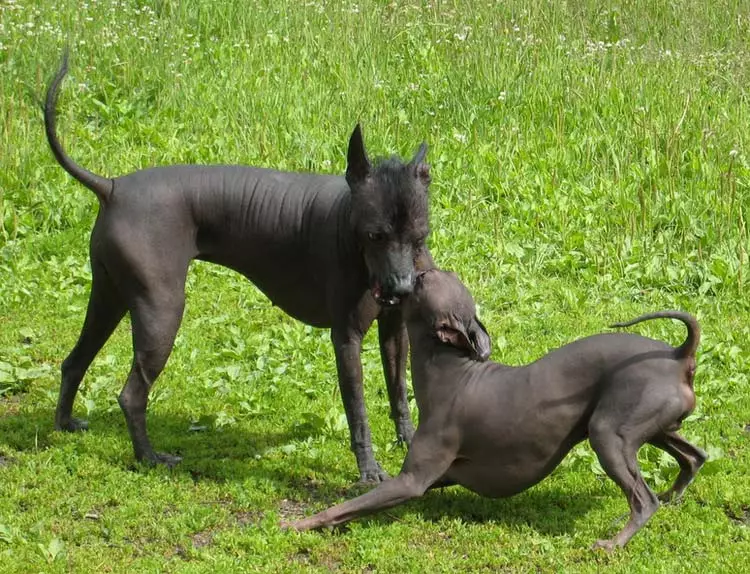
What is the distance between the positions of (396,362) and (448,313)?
3.18ft

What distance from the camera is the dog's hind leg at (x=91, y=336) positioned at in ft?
21.1

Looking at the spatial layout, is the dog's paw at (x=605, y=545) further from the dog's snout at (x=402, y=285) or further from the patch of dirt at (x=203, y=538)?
the patch of dirt at (x=203, y=538)

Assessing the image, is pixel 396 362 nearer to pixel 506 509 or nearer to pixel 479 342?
pixel 479 342

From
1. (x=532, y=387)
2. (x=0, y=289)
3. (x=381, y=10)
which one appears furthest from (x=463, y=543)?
(x=381, y=10)

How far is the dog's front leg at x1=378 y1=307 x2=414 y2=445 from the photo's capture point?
248 inches

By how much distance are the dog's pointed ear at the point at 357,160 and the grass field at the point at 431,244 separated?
1559 millimetres

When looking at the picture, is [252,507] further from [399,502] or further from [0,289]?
[0,289]

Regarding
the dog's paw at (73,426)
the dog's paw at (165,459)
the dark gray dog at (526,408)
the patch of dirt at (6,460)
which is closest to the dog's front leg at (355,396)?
the dark gray dog at (526,408)

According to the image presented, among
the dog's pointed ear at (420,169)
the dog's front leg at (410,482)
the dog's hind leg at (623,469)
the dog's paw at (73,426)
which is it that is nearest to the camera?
the dog's hind leg at (623,469)

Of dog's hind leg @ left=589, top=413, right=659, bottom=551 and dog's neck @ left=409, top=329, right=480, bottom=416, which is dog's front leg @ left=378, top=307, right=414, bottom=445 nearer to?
dog's neck @ left=409, top=329, right=480, bottom=416

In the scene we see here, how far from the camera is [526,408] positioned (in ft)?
17.7

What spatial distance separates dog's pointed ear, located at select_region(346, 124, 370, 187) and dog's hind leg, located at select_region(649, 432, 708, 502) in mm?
1818

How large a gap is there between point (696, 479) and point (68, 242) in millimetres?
5379

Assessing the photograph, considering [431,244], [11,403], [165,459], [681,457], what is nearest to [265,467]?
[165,459]
